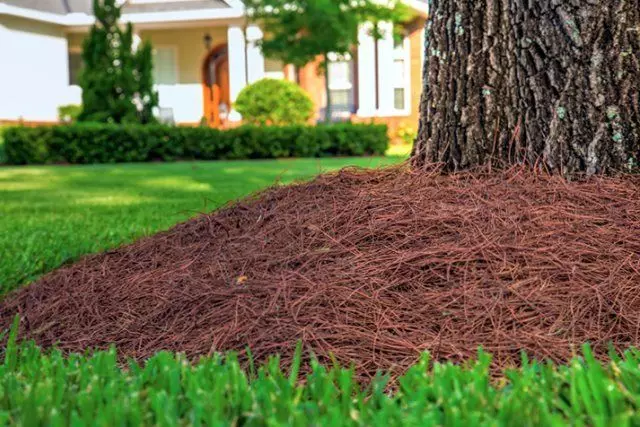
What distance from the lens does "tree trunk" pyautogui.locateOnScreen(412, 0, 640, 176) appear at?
3.82 m

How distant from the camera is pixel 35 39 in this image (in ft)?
84.0

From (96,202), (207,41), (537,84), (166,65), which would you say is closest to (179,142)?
(96,202)

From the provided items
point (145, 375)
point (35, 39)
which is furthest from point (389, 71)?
point (145, 375)

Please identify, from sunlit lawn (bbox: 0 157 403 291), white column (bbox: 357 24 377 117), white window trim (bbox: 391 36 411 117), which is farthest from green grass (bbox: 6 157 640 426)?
white window trim (bbox: 391 36 411 117)

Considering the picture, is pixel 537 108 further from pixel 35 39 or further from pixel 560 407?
pixel 35 39

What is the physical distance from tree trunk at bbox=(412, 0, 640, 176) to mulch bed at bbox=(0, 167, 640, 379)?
0.14 metres

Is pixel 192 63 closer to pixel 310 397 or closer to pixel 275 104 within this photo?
pixel 275 104

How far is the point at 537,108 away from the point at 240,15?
21841 millimetres

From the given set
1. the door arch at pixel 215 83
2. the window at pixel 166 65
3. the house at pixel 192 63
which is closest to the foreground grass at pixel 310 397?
the house at pixel 192 63

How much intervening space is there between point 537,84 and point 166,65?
24852 mm

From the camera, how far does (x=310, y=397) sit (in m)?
2.36

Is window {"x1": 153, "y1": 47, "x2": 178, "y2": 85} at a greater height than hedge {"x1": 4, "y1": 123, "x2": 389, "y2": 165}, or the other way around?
window {"x1": 153, "y1": 47, "x2": 178, "y2": 85}

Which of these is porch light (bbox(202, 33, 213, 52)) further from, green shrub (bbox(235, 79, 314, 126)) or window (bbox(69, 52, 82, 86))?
green shrub (bbox(235, 79, 314, 126))

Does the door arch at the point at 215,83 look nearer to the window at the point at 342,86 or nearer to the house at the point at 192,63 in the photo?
the house at the point at 192,63
